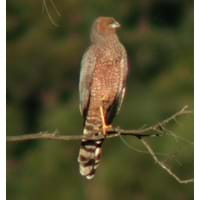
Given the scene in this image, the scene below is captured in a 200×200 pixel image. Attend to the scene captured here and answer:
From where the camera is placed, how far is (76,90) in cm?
2775

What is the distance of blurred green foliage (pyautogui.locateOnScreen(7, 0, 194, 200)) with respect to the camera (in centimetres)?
2417

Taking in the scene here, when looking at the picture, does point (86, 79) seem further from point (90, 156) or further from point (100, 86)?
point (90, 156)

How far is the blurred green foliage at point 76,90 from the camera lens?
2417 cm

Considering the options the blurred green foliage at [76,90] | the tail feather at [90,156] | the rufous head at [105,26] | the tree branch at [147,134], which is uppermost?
the tree branch at [147,134]

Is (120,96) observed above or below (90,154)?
above

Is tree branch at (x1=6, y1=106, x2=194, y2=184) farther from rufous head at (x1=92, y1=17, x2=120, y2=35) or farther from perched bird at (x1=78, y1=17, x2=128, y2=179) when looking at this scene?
rufous head at (x1=92, y1=17, x2=120, y2=35)

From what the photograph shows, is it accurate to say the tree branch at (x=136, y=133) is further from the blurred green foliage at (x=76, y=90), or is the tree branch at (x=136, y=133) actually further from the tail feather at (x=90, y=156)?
the blurred green foliage at (x=76, y=90)

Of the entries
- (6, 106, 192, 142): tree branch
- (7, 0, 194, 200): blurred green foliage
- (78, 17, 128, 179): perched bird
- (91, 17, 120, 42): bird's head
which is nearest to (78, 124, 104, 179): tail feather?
(78, 17, 128, 179): perched bird

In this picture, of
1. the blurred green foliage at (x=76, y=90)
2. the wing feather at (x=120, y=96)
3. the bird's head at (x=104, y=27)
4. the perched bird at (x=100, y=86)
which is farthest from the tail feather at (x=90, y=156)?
the blurred green foliage at (x=76, y=90)

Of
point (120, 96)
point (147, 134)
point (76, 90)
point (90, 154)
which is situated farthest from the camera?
point (76, 90)

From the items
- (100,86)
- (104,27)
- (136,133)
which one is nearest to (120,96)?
(100,86)

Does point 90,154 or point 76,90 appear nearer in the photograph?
point 90,154

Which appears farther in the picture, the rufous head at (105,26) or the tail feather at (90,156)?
the rufous head at (105,26)
